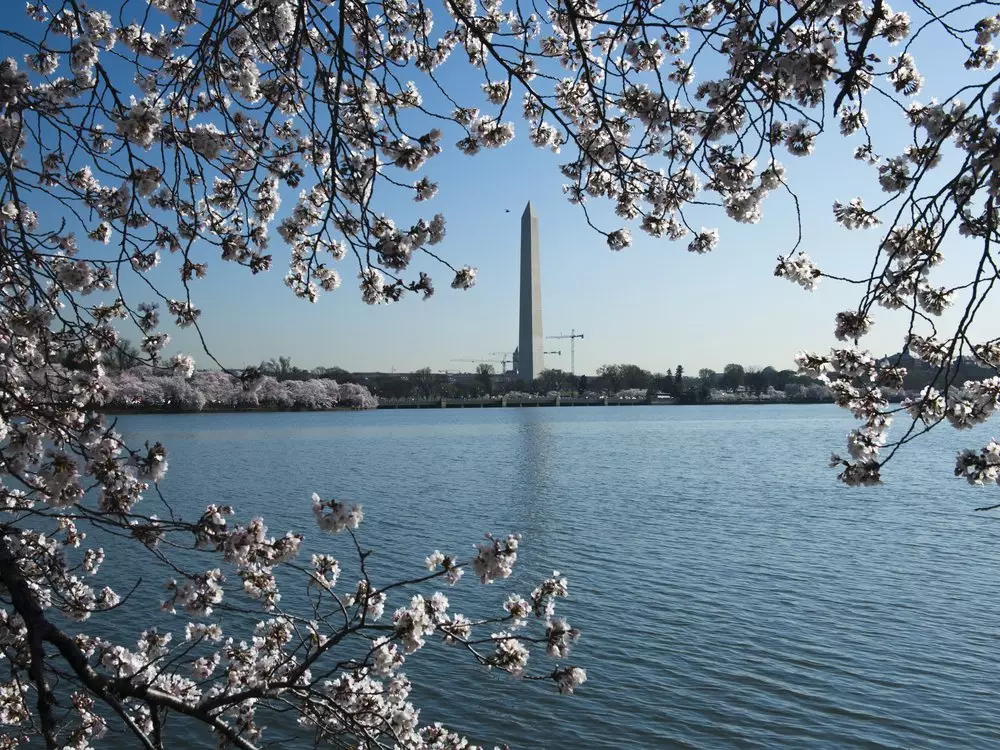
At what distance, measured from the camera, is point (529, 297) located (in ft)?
207

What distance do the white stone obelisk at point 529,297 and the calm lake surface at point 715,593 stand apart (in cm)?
3927

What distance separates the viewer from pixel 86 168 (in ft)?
13.2

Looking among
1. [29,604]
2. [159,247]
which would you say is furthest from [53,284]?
[29,604]

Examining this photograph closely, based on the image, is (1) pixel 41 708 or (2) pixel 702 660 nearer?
(1) pixel 41 708

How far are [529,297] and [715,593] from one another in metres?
54.3

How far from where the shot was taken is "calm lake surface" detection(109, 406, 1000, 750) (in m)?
6.20

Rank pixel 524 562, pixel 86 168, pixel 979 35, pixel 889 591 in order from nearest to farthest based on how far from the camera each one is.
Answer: pixel 979 35
pixel 86 168
pixel 889 591
pixel 524 562

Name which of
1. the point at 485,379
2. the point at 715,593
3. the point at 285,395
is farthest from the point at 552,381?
the point at 715,593

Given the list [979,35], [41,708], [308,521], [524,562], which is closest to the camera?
[41,708]

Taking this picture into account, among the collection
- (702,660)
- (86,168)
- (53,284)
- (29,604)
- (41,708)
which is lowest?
(702,660)

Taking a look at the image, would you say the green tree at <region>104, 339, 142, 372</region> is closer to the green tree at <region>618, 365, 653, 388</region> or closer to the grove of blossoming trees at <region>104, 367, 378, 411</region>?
the grove of blossoming trees at <region>104, 367, 378, 411</region>

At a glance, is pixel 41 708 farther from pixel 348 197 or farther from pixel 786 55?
pixel 786 55

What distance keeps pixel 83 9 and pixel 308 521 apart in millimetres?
11773

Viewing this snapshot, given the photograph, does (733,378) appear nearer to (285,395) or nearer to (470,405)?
(470,405)
